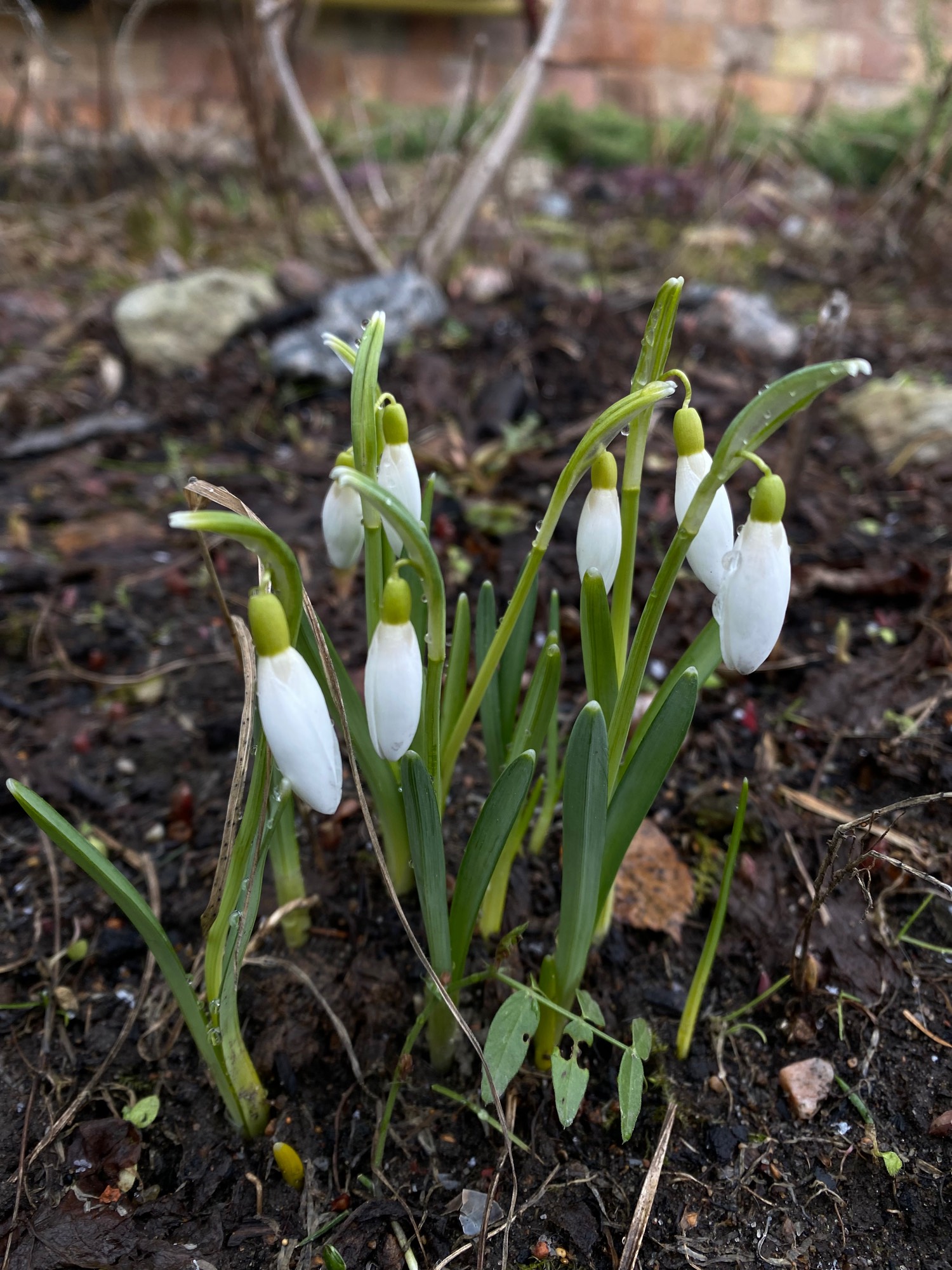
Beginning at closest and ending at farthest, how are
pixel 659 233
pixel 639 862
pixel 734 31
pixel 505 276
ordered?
pixel 639 862
pixel 505 276
pixel 659 233
pixel 734 31

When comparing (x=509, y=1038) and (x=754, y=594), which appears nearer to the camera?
(x=754, y=594)

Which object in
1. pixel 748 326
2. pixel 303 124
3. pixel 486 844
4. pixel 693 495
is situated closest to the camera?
pixel 693 495

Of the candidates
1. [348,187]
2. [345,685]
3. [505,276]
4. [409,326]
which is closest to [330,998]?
[345,685]

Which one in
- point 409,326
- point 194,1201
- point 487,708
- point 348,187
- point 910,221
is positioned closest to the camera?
point 194,1201

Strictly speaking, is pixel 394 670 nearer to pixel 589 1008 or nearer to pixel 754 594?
pixel 754 594

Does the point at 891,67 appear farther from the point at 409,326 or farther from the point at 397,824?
the point at 397,824

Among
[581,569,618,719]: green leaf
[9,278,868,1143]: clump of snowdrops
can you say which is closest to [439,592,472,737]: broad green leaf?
[9,278,868,1143]: clump of snowdrops

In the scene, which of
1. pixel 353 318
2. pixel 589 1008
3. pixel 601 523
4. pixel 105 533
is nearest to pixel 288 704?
pixel 601 523

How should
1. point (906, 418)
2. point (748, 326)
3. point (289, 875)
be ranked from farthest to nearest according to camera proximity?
point (748, 326)
point (906, 418)
point (289, 875)
